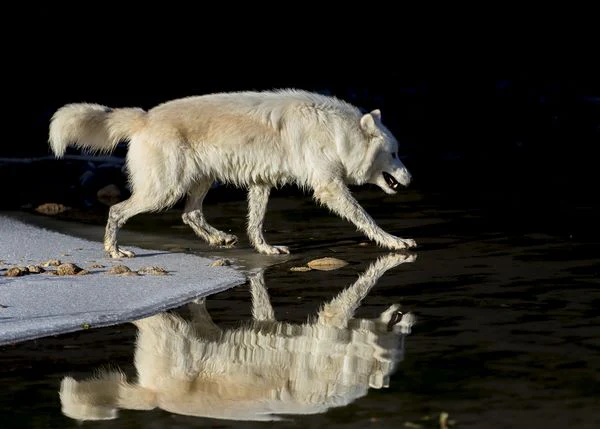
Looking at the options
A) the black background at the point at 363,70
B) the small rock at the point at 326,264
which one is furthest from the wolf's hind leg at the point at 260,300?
the black background at the point at 363,70

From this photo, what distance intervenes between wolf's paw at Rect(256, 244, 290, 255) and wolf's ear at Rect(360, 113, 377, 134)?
4.16 ft

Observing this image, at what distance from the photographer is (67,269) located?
30.3ft

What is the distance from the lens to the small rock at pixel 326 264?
9883 millimetres

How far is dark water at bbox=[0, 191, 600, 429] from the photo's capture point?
5879mm

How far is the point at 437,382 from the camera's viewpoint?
6301 mm

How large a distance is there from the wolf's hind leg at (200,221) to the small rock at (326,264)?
1.32 meters

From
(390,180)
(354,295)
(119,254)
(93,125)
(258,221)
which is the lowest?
(119,254)

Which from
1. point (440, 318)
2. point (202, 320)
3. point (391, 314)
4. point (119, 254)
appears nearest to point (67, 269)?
point (119, 254)

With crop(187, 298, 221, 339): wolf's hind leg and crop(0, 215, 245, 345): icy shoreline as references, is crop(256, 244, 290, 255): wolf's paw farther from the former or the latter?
crop(187, 298, 221, 339): wolf's hind leg

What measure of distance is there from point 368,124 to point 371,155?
0.88 ft

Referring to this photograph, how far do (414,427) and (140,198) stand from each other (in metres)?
5.45

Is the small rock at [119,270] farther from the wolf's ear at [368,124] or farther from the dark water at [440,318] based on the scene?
the wolf's ear at [368,124]

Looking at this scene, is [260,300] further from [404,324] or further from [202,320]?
[404,324]

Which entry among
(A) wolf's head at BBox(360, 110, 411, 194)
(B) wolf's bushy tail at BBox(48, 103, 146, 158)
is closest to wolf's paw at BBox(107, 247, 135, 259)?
(B) wolf's bushy tail at BBox(48, 103, 146, 158)
